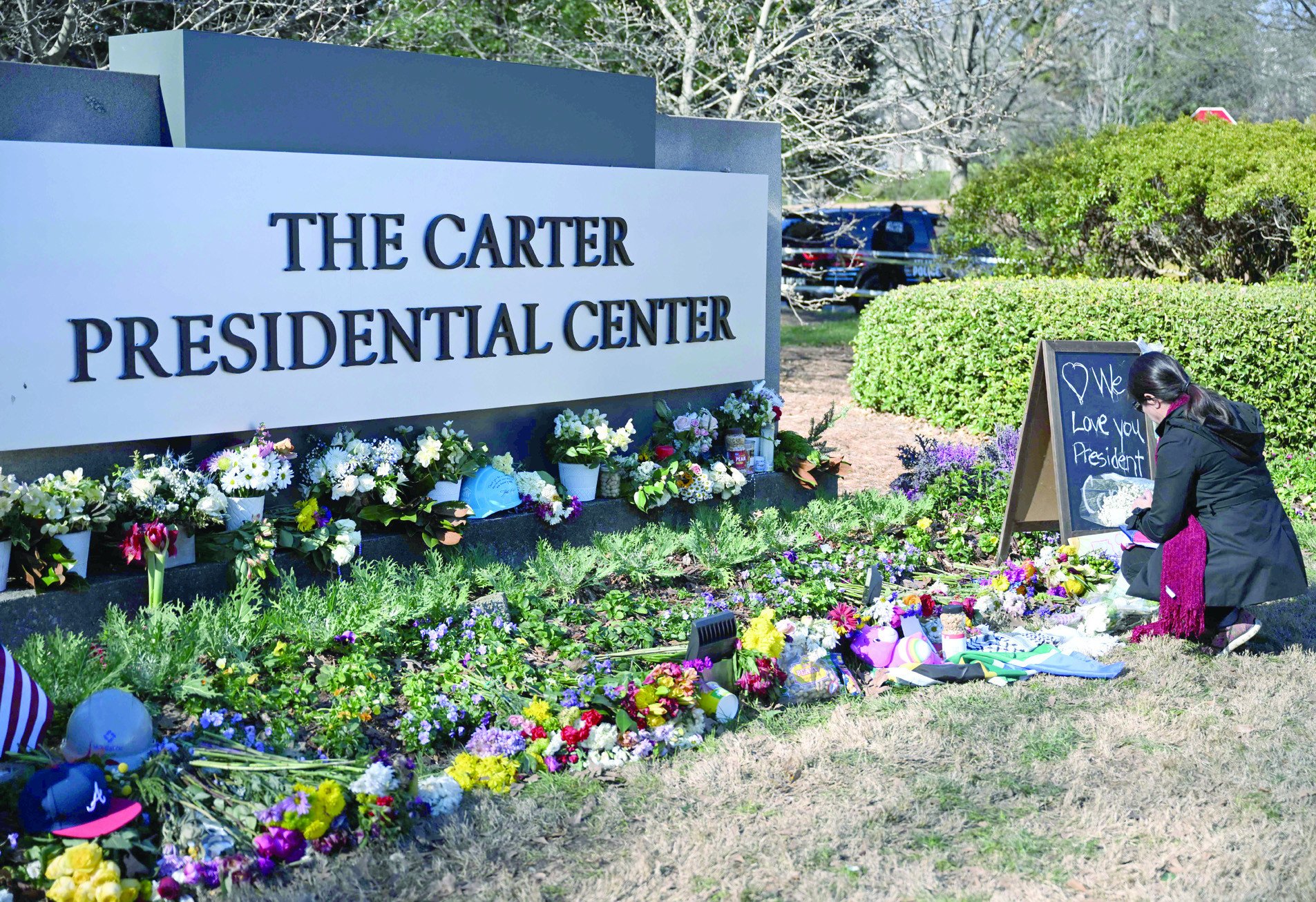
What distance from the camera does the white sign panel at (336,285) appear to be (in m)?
4.45

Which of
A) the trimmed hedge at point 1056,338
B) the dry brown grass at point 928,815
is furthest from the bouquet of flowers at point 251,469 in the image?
the trimmed hedge at point 1056,338

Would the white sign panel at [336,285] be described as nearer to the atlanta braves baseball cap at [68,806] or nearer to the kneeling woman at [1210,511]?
the atlanta braves baseball cap at [68,806]

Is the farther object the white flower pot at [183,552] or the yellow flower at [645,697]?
the white flower pot at [183,552]

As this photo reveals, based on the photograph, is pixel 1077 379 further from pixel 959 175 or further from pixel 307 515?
pixel 959 175

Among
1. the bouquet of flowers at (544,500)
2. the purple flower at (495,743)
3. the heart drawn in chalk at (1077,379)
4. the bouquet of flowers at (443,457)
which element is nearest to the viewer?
the purple flower at (495,743)

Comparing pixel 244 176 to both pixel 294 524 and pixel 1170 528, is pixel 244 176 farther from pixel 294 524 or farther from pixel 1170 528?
pixel 1170 528

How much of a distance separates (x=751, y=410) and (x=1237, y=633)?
2.65 m

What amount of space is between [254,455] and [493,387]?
1.23m

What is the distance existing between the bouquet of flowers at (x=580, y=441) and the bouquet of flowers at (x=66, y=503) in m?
2.02

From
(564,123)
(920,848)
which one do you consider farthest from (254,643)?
(564,123)

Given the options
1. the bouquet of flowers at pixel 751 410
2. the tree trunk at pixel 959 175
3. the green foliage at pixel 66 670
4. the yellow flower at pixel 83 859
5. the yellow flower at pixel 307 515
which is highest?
the tree trunk at pixel 959 175

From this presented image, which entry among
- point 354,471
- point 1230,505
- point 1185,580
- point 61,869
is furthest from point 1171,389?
point 61,869

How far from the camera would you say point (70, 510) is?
4.31 meters

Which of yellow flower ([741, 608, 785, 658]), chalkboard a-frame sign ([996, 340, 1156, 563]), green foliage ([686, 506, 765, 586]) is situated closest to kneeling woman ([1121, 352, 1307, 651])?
chalkboard a-frame sign ([996, 340, 1156, 563])
